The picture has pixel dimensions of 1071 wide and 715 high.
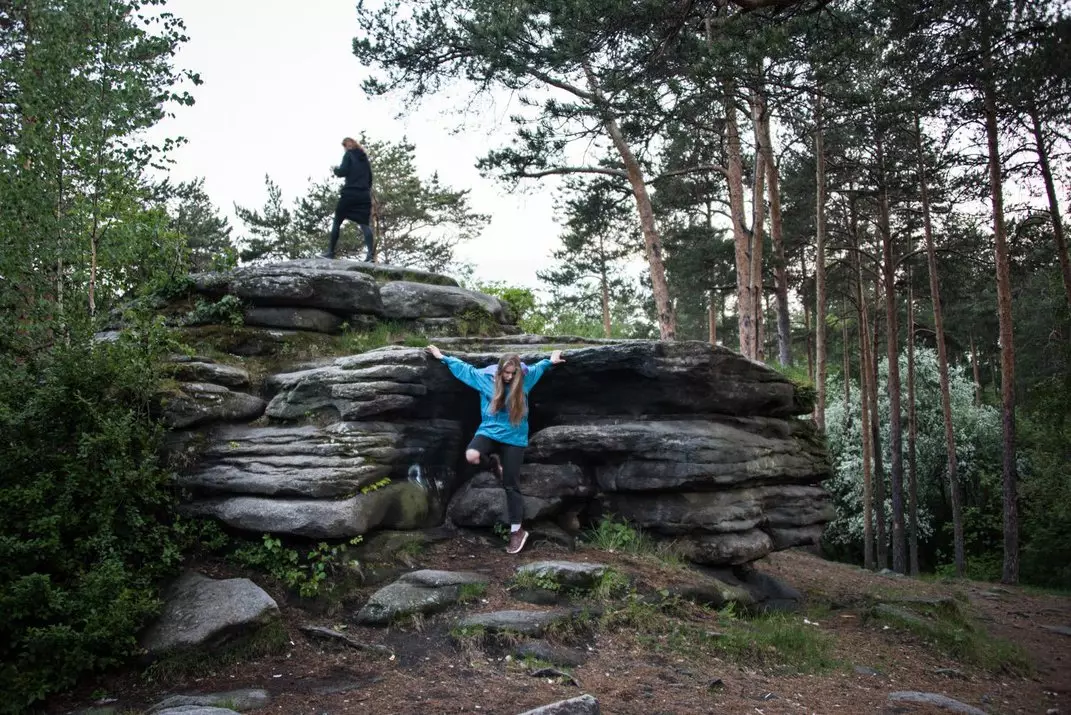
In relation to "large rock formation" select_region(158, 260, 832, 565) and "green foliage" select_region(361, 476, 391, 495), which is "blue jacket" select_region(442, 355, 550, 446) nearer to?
"large rock formation" select_region(158, 260, 832, 565)

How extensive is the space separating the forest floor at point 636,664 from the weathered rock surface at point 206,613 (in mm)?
222

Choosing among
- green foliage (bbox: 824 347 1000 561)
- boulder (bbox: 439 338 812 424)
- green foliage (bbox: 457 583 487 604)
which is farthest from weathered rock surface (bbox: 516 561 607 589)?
green foliage (bbox: 824 347 1000 561)

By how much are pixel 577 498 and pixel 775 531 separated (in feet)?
9.75

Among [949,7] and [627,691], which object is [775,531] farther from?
[949,7]

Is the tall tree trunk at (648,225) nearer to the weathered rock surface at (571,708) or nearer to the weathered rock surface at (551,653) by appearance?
the weathered rock surface at (551,653)

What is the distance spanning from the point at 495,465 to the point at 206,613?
12.0ft

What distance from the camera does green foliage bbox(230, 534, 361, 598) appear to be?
6938 mm

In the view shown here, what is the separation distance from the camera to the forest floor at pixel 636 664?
5430 millimetres

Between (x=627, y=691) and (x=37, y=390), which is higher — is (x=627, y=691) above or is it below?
below

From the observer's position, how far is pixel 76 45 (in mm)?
7371

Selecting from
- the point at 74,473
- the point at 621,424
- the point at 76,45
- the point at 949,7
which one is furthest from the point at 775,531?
the point at 76,45

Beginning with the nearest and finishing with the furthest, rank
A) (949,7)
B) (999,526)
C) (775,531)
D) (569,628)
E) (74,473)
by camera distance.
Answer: (74,473) < (569,628) < (949,7) < (775,531) < (999,526)

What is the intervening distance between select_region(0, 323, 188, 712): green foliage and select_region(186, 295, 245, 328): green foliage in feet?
7.57

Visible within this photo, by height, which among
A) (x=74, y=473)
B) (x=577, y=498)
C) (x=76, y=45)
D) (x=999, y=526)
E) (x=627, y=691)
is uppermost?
(x=76, y=45)
